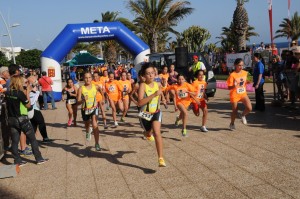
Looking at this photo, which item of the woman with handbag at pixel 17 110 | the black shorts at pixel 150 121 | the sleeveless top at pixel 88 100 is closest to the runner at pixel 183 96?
the sleeveless top at pixel 88 100

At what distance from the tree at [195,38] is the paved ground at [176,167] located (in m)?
36.4

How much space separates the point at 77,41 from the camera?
1866cm

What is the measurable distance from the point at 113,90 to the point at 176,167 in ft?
15.8

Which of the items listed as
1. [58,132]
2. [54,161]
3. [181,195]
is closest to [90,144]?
[54,161]

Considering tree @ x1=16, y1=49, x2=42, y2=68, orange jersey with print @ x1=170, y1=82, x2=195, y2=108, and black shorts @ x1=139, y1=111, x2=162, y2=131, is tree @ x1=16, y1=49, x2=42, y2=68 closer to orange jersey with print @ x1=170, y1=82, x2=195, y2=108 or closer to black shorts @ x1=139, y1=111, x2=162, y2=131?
orange jersey with print @ x1=170, y1=82, x2=195, y2=108

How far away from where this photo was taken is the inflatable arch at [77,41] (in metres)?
17.6

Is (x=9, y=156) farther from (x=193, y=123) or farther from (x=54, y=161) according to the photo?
(x=193, y=123)

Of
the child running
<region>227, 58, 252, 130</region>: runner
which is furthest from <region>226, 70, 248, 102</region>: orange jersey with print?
the child running

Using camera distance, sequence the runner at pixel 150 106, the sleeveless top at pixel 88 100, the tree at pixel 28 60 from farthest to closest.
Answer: the tree at pixel 28 60 → the sleeveless top at pixel 88 100 → the runner at pixel 150 106

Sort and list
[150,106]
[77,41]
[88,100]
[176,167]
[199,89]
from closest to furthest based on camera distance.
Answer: [150,106] < [176,167] < [88,100] < [199,89] < [77,41]

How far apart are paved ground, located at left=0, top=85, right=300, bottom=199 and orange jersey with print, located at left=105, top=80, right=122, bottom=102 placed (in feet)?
4.82

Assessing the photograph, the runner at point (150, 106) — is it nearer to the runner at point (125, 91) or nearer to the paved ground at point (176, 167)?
the paved ground at point (176, 167)

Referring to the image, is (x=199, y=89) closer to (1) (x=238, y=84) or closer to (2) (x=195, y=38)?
(1) (x=238, y=84)

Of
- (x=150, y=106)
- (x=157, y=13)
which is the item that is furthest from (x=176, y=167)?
(x=157, y=13)
